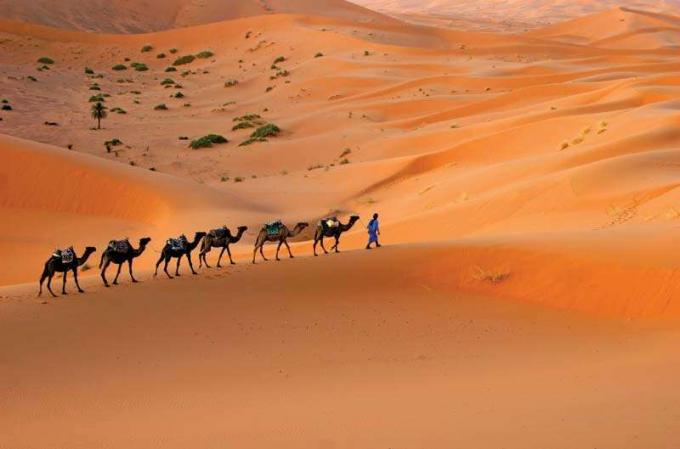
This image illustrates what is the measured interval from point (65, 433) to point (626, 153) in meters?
19.1

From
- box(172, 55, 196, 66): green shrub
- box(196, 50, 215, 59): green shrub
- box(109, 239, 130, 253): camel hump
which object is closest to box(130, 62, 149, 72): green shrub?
box(172, 55, 196, 66): green shrub

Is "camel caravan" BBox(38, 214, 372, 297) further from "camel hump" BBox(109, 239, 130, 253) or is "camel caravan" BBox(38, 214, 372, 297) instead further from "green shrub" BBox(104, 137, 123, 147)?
"green shrub" BBox(104, 137, 123, 147)

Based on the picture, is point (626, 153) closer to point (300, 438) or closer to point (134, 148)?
point (300, 438)

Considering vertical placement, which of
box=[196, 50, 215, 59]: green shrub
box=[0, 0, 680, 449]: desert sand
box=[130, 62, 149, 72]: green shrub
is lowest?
box=[0, 0, 680, 449]: desert sand

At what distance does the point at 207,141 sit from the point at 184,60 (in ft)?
108

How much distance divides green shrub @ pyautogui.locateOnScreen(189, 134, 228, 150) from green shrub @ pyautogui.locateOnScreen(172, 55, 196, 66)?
31.3m

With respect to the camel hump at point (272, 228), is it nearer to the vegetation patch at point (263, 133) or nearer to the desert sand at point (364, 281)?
the desert sand at point (364, 281)

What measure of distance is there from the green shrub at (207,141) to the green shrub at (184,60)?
3128cm

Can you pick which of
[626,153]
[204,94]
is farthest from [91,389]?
[204,94]

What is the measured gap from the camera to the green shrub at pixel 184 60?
224 feet

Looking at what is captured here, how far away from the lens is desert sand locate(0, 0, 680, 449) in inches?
297

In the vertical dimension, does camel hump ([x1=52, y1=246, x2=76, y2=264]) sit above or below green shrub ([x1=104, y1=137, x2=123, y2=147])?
below

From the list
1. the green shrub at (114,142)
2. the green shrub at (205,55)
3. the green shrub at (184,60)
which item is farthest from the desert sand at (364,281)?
the green shrub at (205,55)

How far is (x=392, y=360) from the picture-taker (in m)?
9.66
